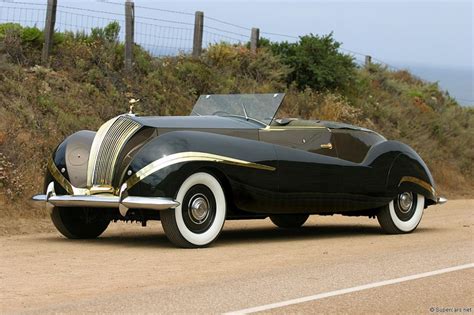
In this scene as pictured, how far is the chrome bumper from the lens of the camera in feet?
32.1

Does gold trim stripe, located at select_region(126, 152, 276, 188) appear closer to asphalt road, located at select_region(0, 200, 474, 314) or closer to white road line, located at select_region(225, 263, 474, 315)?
asphalt road, located at select_region(0, 200, 474, 314)

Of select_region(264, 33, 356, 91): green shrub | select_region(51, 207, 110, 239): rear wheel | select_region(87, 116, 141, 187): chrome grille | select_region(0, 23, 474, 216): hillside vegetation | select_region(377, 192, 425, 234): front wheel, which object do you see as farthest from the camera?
select_region(264, 33, 356, 91): green shrub

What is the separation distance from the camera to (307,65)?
26156mm

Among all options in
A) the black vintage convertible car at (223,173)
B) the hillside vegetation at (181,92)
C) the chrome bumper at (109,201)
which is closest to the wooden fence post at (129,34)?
the hillside vegetation at (181,92)

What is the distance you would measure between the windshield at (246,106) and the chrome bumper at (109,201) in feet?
8.13

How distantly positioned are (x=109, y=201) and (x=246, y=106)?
110 inches

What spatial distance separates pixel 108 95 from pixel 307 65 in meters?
8.66

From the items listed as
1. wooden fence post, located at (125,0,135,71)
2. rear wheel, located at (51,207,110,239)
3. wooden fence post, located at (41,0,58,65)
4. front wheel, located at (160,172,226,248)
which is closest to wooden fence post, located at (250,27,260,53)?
wooden fence post, located at (125,0,135,71)

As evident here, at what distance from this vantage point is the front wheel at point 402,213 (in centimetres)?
1244

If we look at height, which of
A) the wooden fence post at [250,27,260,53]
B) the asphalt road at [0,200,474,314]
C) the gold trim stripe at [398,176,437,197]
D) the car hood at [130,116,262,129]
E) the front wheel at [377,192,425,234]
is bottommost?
the asphalt road at [0,200,474,314]

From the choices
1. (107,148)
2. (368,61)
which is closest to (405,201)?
(107,148)

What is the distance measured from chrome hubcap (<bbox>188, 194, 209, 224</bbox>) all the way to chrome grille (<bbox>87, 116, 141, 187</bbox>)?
1076 millimetres

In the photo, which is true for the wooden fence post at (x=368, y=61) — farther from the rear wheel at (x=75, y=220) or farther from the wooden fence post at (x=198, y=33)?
the rear wheel at (x=75, y=220)

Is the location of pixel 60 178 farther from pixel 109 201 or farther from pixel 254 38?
pixel 254 38
